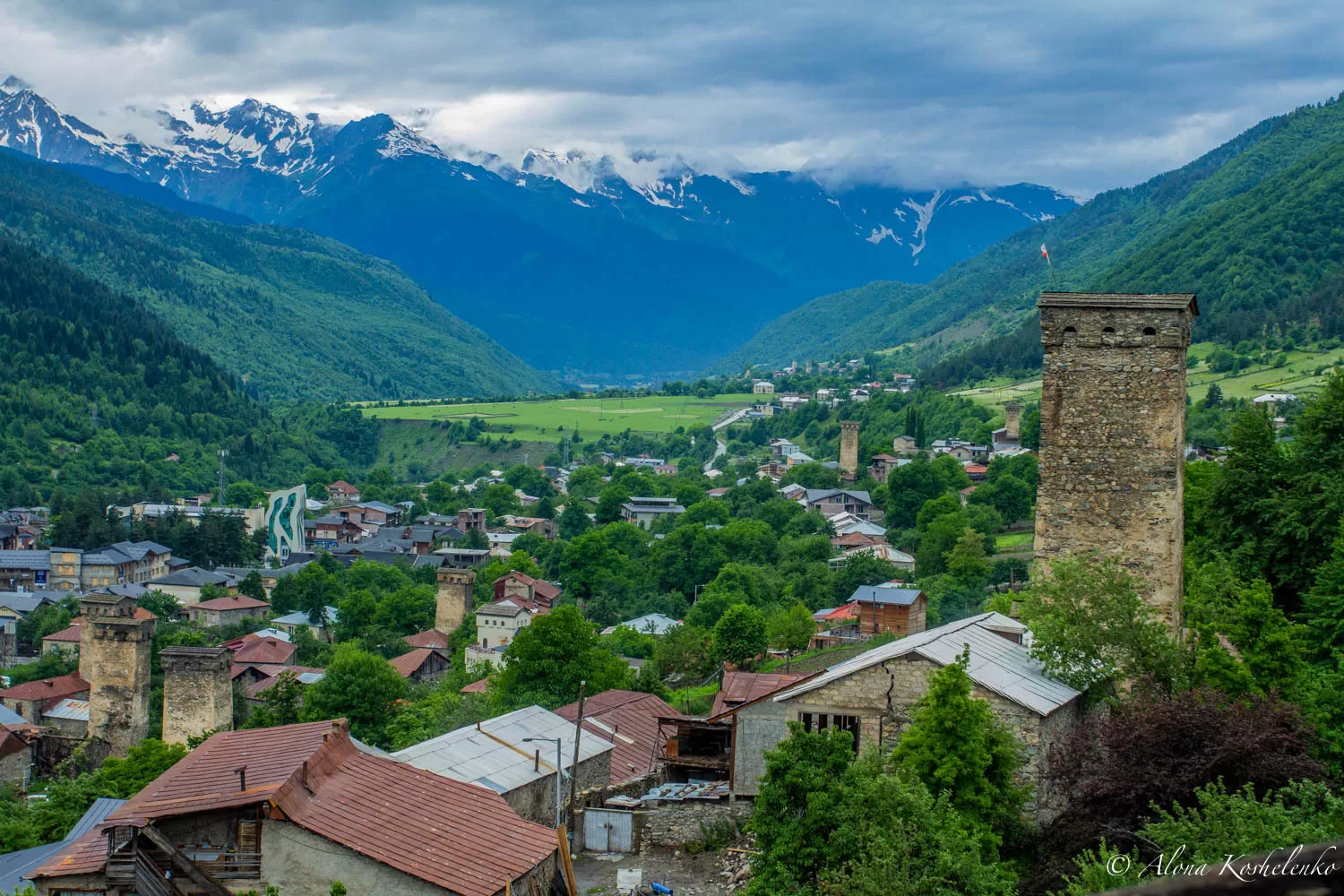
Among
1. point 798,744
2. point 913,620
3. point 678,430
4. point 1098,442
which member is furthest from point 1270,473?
point 678,430

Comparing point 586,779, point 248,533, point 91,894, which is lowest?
point 248,533

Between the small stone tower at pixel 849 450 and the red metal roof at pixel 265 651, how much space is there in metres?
50.3

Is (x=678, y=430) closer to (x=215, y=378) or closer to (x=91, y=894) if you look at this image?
(x=215, y=378)

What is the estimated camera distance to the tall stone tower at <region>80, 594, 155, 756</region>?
52.9 meters

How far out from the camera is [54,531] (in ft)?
322

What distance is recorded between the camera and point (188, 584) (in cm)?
8438

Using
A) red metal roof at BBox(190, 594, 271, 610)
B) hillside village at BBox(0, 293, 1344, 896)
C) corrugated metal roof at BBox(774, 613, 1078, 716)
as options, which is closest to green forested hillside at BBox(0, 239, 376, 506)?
red metal roof at BBox(190, 594, 271, 610)

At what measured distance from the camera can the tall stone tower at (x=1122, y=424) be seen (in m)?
17.4

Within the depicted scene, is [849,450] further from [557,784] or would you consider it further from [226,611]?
[557,784]

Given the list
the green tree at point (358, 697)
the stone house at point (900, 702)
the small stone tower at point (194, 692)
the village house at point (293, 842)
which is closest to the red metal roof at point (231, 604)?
the small stone tower at point (194, 692)

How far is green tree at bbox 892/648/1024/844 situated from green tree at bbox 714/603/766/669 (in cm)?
2748

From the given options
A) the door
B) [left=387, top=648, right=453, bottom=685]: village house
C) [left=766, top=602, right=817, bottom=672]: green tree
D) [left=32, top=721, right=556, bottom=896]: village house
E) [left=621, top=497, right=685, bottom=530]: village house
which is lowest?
[left=387, top=648, right=453, bottom=685]: village house

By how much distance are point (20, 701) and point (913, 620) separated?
35568mm

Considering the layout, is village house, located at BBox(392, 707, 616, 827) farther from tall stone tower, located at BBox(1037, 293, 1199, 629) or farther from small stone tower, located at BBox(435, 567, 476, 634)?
small stone tower, located at BBox(435, 567, 476, 634)
